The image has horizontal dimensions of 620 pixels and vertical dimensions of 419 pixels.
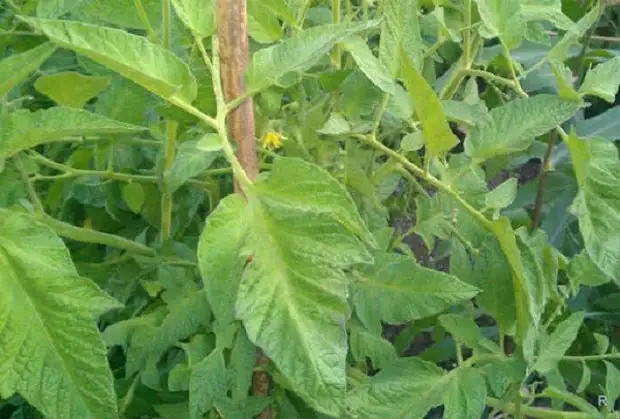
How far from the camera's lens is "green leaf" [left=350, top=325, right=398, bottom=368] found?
2.64 feet

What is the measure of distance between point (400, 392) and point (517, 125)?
227mm

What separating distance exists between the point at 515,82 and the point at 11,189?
1.40 feet

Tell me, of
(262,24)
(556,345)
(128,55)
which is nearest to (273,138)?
(262,24)

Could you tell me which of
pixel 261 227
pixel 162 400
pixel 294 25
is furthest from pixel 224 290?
pixel 162 400

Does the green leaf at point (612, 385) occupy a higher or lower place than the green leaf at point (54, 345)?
lower

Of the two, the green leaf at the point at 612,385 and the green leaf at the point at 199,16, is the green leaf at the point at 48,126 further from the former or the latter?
the green leaf at the point at 612,385

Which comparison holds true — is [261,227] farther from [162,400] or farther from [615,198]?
[162,400]

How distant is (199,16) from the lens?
0.63 metres

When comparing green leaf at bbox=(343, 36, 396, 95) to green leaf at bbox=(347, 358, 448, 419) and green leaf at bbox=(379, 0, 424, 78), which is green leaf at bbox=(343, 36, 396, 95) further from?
green leaf at bbox=(347, 358, 448, 419)

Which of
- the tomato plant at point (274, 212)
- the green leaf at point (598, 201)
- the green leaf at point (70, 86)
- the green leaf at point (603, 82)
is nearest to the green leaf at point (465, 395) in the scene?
the tomato plant at point (274, 212)

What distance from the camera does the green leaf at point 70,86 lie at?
749 mm

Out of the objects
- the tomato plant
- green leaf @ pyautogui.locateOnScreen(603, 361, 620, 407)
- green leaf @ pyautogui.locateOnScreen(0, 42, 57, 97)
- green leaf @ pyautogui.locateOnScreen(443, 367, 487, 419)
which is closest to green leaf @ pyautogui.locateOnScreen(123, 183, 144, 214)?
the tomato plant

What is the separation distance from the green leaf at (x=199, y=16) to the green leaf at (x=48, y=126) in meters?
0.08

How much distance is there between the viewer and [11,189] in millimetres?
814
